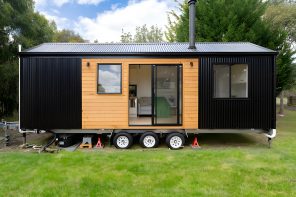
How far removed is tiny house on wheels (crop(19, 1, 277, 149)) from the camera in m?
6.73

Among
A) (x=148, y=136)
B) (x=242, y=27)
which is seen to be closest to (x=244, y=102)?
(x=148, y=136)

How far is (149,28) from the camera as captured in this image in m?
28.6

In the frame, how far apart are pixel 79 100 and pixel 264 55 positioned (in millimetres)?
5078

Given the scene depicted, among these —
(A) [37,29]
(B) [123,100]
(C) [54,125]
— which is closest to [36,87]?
(C) [54,125]

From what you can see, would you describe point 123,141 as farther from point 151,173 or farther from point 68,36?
point 68,36

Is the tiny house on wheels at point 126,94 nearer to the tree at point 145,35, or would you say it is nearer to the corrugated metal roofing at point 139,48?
the corrugated metal roofing at point 139,48

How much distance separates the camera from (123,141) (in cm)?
677

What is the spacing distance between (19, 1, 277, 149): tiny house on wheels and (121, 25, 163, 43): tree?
Result: 2108 centimetres

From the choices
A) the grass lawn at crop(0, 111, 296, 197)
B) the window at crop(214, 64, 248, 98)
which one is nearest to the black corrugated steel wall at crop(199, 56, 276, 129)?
the window at crop(214, 64, 248, 98)

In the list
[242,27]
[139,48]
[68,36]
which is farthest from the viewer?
[68,36]

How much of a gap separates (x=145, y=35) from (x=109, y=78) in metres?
22.3

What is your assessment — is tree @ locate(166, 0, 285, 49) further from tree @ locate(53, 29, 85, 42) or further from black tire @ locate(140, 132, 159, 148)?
tree @ locate(53, 29, 85, 42)

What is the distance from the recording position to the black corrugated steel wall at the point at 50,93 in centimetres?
671

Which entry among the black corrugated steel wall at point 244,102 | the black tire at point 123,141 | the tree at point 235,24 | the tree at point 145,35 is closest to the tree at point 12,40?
the black tire at point 123,141
